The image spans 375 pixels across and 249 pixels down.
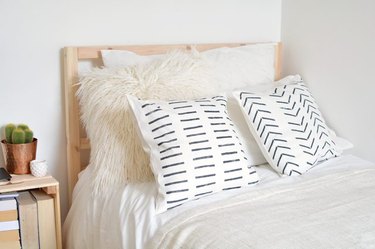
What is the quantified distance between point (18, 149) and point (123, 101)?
0.47 metres

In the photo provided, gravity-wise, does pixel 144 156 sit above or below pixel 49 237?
above

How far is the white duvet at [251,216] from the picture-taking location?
1.27m

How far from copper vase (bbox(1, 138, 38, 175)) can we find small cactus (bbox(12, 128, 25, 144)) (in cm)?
2

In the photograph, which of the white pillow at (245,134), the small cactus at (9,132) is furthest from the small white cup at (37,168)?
the white pillow at (245,134)

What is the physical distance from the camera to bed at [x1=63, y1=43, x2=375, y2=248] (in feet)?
4.47

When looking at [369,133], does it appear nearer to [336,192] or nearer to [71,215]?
[336,192]

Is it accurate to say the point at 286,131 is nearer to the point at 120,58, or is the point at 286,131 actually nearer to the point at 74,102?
the point at 120,58

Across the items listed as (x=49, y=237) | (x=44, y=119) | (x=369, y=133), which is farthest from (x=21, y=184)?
(x=369, y=133)

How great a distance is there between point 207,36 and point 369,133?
37.3 inches

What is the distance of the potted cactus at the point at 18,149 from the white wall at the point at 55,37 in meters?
0.14

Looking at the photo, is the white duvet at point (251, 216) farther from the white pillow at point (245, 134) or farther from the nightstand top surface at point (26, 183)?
the nightstand top surface at point (26, 183)

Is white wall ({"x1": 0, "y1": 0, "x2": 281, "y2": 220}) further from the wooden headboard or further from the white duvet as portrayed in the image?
the white duvet

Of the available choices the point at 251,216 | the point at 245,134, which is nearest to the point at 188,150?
the point at 251,216

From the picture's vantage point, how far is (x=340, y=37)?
224cm
